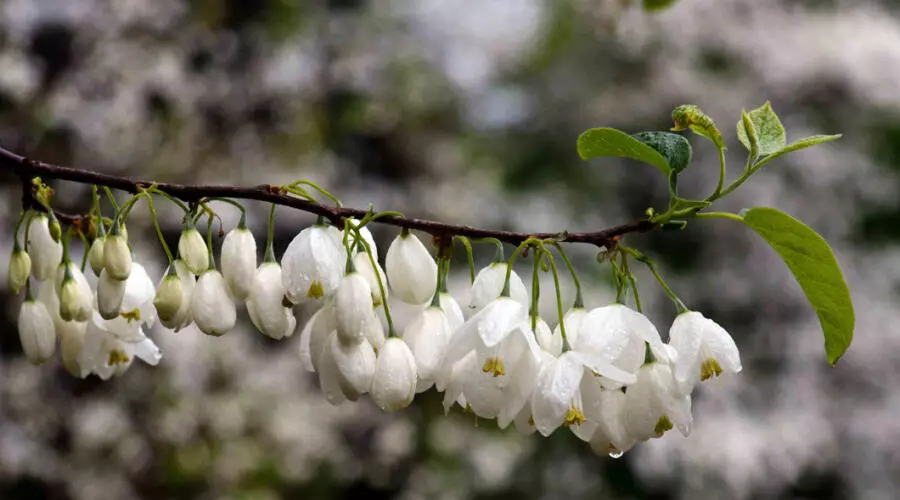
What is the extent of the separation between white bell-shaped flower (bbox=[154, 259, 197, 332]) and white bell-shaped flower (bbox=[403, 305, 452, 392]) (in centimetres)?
25

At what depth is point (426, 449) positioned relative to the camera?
13.9 feet

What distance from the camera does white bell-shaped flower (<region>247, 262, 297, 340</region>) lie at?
2.99ft

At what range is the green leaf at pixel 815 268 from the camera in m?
0.76

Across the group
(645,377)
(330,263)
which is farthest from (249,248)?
(645,377)

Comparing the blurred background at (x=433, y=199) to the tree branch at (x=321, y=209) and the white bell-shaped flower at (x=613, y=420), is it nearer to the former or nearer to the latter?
the tree branch at (x=321, y=209)

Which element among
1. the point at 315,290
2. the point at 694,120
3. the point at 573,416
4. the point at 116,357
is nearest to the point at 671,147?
the point at 694,120

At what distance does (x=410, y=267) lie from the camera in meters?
0.92

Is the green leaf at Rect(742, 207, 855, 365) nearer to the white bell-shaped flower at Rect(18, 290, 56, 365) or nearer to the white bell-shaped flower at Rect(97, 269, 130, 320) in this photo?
the white bell-shaped flower at Rect(97, 269, 130, 320)

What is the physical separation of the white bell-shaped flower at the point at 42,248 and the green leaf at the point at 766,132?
0.78 meters

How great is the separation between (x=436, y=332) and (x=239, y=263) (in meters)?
0.23

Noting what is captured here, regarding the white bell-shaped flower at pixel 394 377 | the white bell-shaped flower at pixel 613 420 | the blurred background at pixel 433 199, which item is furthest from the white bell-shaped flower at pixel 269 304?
the blurred background at pixel 433 199

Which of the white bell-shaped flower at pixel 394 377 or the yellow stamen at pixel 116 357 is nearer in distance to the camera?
the white bell-shaped flower at pixel 394 377

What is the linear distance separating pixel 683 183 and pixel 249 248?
3.49 metres

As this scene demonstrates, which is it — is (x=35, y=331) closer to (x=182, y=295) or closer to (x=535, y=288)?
(x=182, y=295)
